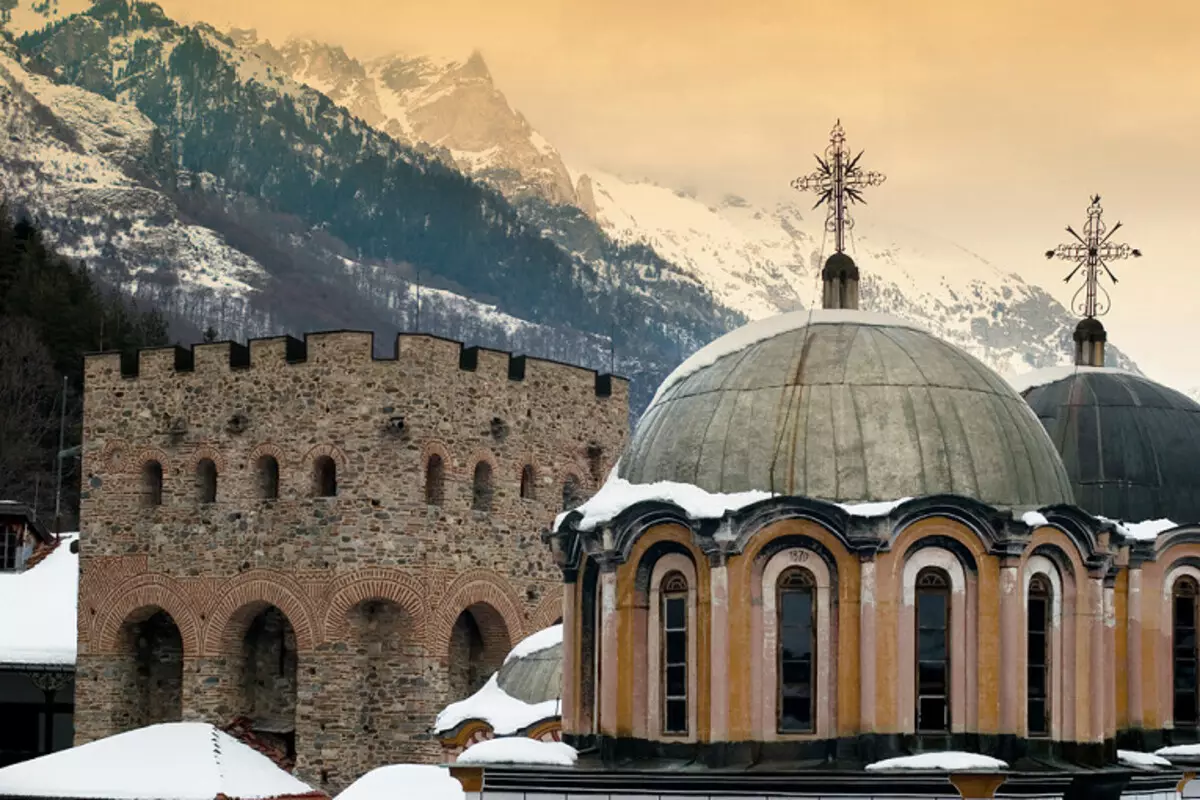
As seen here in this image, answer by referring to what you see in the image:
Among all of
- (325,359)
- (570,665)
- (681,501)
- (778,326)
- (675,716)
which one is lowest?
(675,716)

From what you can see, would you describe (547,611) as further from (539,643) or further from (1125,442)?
(1125,442)

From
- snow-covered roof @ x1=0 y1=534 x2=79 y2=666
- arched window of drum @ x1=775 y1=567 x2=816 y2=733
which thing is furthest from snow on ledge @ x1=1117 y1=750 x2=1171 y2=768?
snow-covered roof @ x1=0 y1=534 x2=79 y2=666

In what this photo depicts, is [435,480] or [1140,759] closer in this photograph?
[1140,759]

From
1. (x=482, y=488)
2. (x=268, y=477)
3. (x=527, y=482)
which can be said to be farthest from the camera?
(x=527, y=482)

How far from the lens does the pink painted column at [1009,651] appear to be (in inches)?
1294

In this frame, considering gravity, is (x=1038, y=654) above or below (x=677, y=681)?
above

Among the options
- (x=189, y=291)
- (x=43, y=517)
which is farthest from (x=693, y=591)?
(x=189, y=291)

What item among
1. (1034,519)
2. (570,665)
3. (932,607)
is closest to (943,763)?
(932,607)

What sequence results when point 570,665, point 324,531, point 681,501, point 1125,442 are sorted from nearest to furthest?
point 681,501 < point 570,665 < point 1125,442 < point 324,531

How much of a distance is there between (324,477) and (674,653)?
29722 mm

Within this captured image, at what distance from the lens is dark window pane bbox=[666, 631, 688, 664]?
33.5 meters

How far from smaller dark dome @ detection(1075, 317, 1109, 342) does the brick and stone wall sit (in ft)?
68.6

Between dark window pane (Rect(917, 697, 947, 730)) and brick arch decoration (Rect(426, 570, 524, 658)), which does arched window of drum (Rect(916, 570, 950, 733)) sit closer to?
dark window pane (Rect(917, 697, 947, 730))

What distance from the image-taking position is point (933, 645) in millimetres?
32906
